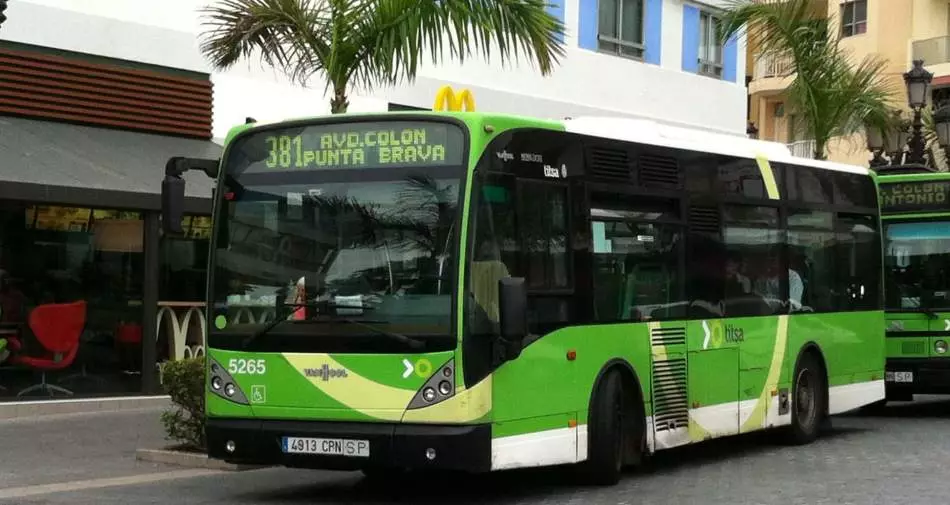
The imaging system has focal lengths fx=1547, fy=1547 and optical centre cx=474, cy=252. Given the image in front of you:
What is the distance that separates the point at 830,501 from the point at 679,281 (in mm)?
2547

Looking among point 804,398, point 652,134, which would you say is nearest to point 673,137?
point 652,134

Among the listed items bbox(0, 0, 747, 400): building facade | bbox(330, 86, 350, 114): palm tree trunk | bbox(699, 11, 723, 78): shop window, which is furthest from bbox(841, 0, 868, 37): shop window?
bbox(330, 86, 350, 114): palm tree trunk

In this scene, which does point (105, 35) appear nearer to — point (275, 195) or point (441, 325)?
point (275, 195)

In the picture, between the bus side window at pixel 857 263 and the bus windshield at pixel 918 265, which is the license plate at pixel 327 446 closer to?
the bus side window at pixel 857 263

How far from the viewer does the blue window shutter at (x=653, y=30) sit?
96.8 ft

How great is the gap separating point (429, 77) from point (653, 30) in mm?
7214

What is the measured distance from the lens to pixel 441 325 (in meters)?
10.2

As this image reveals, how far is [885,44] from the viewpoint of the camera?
172ft

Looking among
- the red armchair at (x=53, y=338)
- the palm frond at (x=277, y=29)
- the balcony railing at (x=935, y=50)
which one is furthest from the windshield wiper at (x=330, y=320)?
the balcony railing at (x=935, y=50)

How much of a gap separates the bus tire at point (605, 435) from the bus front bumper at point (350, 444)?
60.0 inches

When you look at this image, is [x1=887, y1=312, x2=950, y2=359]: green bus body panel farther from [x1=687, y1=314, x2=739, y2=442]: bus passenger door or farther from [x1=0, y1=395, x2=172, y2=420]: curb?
[x1=0, y1=395, x2=172, y2=420]: curb

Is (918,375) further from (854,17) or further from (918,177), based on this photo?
(854,17)

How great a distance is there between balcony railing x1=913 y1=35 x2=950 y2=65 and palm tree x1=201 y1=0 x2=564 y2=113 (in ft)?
122

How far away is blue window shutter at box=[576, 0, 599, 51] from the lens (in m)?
27.6
